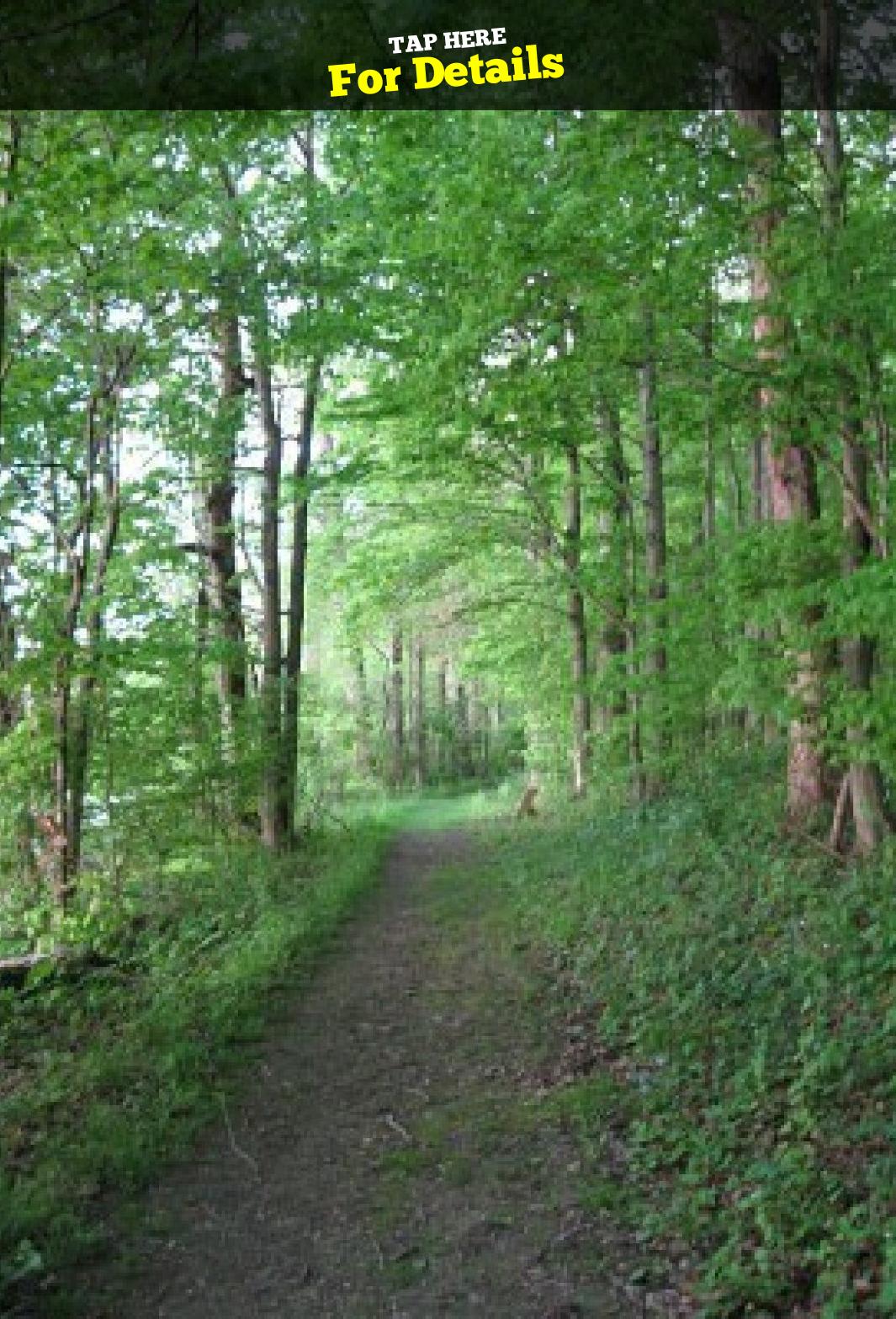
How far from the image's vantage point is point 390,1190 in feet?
17.5

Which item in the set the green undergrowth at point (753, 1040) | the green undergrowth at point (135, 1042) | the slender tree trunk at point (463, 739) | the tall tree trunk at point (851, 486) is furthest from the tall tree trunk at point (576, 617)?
the slender tree trunk at point (463, 739)

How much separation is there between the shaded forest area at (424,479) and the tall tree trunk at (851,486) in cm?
3

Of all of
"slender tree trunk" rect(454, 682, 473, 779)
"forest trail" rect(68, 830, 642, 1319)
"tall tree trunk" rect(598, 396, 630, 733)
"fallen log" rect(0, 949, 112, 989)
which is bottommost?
"forest trail" rect(68, 830, 642, 1319)

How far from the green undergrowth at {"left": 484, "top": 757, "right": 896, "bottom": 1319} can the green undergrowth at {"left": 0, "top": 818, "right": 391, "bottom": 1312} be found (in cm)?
245

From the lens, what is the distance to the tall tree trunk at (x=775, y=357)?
6.71 m

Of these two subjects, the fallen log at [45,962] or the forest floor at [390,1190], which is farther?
the fallen log at [45,962]

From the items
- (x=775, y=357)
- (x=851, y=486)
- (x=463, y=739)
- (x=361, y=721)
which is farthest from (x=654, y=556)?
(x=463, y=739)

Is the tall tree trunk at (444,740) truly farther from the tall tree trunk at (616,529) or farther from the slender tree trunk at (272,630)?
the slender tree trunk at (272,630)

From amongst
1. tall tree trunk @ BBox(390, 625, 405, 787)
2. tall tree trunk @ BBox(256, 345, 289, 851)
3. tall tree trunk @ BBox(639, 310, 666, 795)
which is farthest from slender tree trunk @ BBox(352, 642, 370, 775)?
tall tree trunk @ BBox(639, 310, 666, 795)

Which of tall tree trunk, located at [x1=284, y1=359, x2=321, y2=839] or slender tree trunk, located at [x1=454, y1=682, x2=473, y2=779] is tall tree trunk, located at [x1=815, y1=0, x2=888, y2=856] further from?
slender tree trunk, located at [x1=454, y1=682, x2=473, y2=779]

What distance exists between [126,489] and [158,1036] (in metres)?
6.09

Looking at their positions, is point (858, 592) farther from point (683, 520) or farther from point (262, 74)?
point (683, 520)

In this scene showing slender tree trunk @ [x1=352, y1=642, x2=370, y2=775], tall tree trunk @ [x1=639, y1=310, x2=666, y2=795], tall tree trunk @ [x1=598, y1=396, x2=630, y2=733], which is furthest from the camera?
slender tree trunk @ [x1=352, y1=642, x2=370, y2=775]

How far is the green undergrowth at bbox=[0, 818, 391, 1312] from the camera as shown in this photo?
5.13 meters
